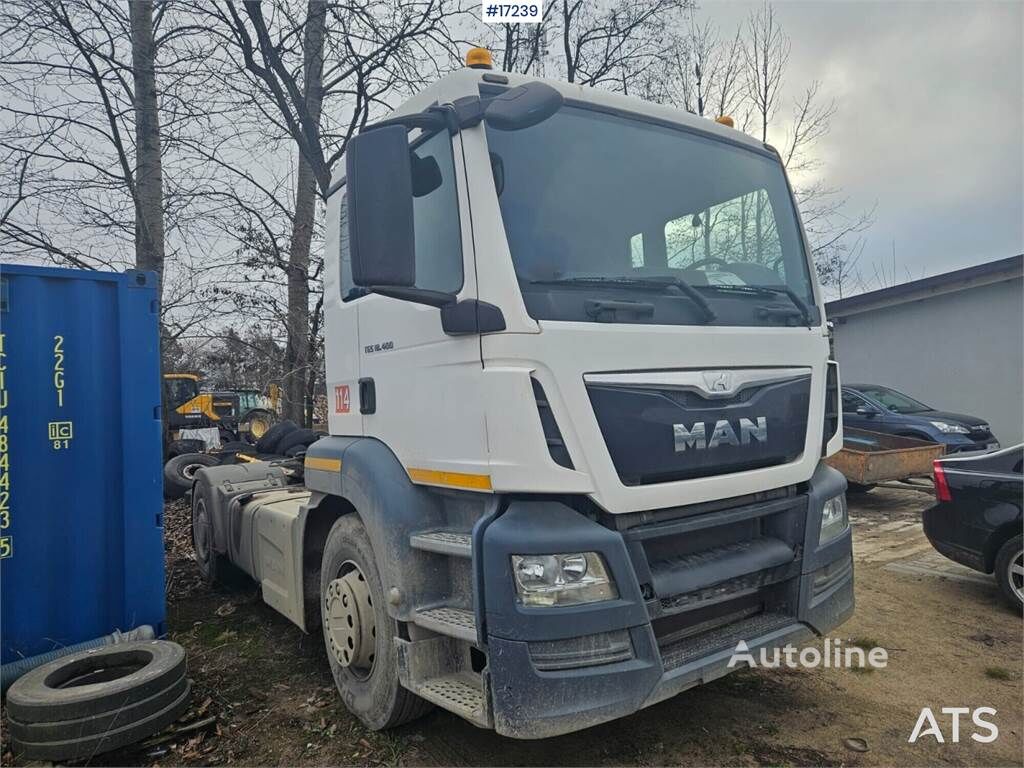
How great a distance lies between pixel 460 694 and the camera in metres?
2.56

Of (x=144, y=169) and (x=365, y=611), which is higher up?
(x=144, y=169)

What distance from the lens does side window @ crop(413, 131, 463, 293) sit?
2.77 meters

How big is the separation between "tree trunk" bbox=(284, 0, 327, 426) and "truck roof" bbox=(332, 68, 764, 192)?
773 cm

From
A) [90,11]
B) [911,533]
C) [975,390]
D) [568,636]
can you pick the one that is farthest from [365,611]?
[975,390]

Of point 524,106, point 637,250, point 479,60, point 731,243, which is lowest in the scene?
point 637,250

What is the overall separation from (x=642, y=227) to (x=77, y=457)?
11.7 ft

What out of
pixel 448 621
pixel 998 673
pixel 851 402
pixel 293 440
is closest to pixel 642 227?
pixel 448 621

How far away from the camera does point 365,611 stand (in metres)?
3.17

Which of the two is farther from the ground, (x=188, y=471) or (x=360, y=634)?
(x=188, y=471)

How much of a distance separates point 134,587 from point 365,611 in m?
1.96

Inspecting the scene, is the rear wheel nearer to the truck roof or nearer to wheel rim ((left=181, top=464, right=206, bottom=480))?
wheel rim ((left=181, top=464, right=206, bottom=480))

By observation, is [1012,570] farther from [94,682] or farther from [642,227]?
[94,682]

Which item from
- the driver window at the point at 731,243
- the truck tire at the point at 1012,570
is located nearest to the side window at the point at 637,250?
the driver window at the point at 731,243

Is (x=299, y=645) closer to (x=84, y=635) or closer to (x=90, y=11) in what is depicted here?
(x=84, y=635)
